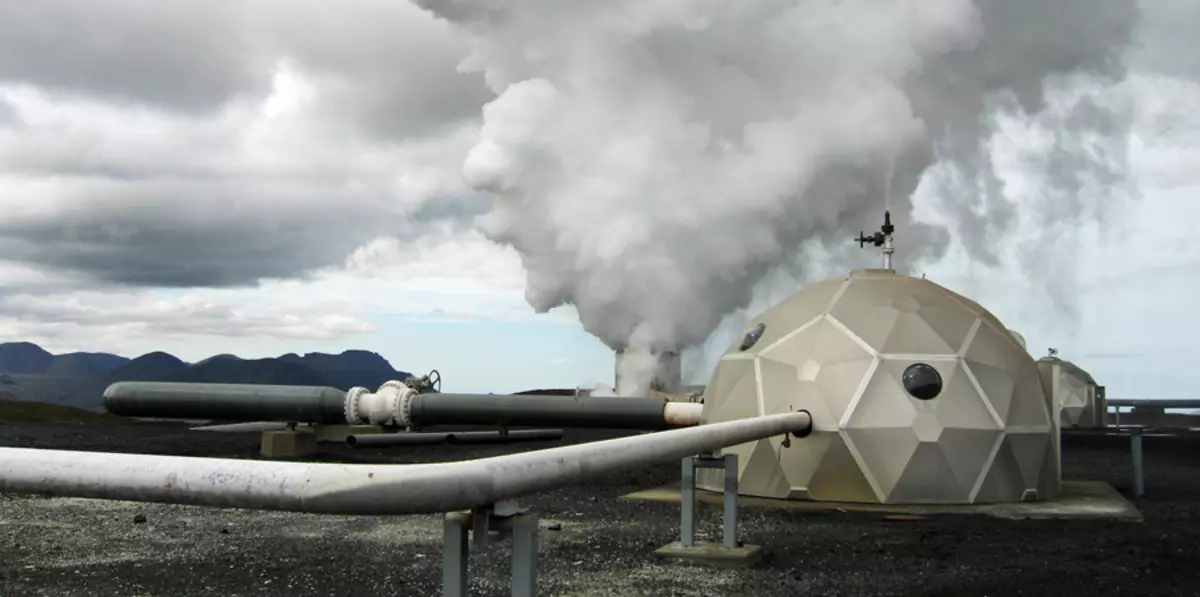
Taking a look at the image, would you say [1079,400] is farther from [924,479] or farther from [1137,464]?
[924,479]

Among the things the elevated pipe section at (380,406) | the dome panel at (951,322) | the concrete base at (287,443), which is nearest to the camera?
the dome panel at (951,322)

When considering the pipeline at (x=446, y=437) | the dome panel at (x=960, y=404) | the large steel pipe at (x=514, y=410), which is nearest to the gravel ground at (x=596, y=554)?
the dome panel at (x=960, y=404)

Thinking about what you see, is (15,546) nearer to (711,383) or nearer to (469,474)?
(469,474)

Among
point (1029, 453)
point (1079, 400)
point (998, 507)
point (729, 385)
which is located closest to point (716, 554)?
point (998, 507)

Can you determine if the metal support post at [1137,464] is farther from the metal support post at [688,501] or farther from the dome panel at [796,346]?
the metal support post at [688,501]

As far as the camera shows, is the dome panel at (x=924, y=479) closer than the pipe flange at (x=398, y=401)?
Yes

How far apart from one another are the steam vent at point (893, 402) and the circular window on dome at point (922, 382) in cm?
1

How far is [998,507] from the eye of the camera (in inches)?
551

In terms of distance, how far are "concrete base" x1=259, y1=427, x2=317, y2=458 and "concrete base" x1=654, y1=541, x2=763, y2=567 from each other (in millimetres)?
15299

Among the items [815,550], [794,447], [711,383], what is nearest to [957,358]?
[794,447]

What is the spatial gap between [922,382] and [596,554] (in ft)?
20.6

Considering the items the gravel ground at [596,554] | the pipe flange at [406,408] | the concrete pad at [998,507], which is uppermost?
the pipe flange at [406,408]

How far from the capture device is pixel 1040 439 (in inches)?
594

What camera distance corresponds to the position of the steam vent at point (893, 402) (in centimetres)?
1415
